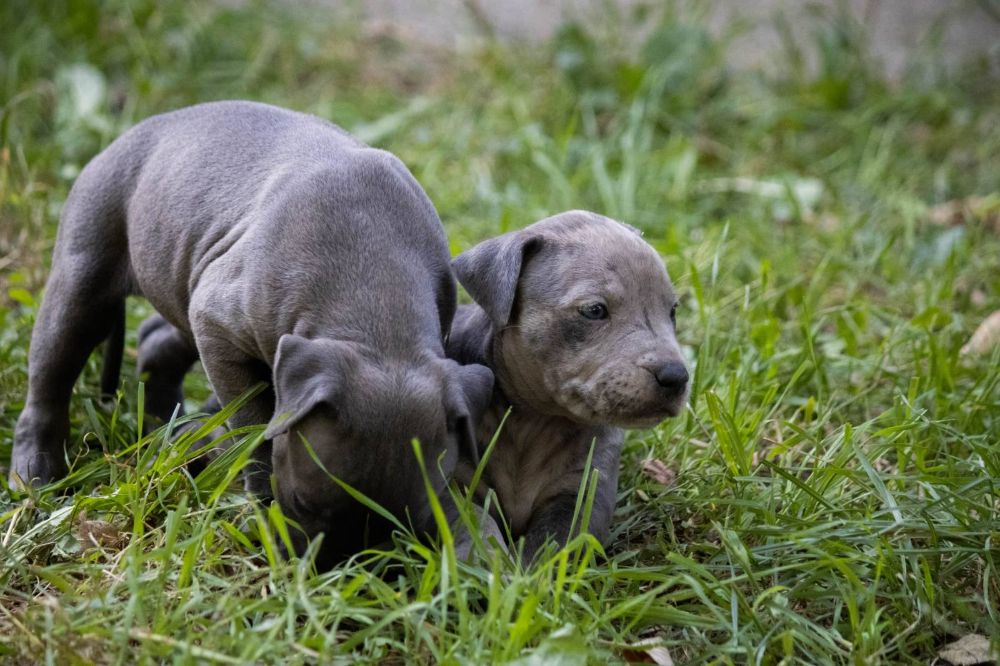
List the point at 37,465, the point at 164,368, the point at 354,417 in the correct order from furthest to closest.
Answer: the point at 164,368 → the point at 37,465 → the point at 354,417

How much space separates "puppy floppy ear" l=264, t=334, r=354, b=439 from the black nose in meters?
1.13

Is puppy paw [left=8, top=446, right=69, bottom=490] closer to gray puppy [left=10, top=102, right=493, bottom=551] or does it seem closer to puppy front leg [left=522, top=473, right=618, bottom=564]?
gray puppy [left=10, top=102, right=493, bottom=551]

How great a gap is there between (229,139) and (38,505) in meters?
1.69

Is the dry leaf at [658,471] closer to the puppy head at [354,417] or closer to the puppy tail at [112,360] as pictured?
the puppy head at [354,417]

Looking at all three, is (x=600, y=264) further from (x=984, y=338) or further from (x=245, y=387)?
(x=984, y=338)

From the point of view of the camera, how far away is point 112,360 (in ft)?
18.6

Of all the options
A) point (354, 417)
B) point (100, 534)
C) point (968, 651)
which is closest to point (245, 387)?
point (100, 534)

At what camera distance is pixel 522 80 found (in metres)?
10.4

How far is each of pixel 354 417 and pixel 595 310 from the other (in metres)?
1.13

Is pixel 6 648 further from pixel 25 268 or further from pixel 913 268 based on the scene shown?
pixel 913 268

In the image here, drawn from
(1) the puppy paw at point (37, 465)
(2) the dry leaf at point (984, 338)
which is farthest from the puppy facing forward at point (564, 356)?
(2) the dry leaf at point (984, 338)

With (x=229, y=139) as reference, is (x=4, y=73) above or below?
below

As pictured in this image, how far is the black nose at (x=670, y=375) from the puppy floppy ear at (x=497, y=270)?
65 cm

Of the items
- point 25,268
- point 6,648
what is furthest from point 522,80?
point 6,648
